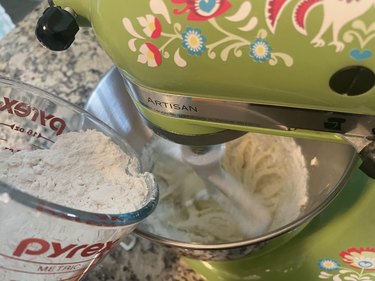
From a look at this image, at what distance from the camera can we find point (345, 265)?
73 centimetres

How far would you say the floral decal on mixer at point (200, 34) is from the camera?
464 millimetres

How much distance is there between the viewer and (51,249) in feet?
1.63

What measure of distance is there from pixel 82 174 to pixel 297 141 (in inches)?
16.3

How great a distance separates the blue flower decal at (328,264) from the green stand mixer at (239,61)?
212 millimetres

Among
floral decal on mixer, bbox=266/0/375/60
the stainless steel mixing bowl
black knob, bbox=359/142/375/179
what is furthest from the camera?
the stainless steel mixing bowl

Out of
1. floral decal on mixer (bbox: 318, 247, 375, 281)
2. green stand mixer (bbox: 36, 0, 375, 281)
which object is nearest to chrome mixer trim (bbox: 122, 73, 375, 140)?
green stand mixer (bbox: 36, 0, 375, 281)

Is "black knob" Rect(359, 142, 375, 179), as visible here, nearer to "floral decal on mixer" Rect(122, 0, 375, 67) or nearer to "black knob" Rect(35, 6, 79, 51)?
"floral decal on mixer" Rect(122, 0, 375, 67)

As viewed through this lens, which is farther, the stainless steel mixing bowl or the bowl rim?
the stainless steel mixing bowl

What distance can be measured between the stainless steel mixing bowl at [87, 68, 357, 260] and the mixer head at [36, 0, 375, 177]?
14 cm

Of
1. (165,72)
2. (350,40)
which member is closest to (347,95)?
(350,40)

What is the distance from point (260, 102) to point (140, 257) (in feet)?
1.22

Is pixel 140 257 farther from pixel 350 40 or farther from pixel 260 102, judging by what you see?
pixel 350 40

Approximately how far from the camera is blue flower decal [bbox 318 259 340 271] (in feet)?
2.43

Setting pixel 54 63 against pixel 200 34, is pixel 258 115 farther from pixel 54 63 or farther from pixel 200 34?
pixel 54 63
